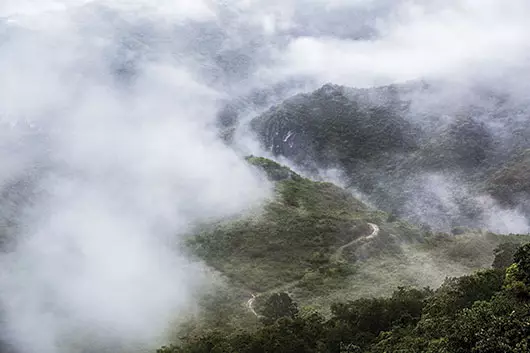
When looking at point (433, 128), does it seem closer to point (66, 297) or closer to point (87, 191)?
point (87, 191)

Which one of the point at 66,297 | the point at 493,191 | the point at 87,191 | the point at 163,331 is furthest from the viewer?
the point at 493,191

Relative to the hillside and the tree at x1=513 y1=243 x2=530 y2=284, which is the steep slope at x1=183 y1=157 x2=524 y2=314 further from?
the tree at x1=513 y1=243 x2=530 y2=284

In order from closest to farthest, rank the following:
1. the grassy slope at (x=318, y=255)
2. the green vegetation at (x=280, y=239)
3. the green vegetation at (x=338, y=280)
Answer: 1. the green vegetation at (x=338, y=280)
2. the grassy slope at (x=318, y=255)
3. the green vegetation at (x=280, y=239)

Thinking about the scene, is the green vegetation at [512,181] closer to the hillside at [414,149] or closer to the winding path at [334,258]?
the hillside at [414,149]

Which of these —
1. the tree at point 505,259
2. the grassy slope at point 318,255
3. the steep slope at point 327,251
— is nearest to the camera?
the tree at point 505,259

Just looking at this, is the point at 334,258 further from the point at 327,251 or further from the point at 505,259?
the point at 505,259

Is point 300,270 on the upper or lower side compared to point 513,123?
lower

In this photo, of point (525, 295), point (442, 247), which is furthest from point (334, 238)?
point (525, 295)

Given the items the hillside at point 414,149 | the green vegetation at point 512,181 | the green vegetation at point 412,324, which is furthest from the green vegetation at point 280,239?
the green vegetation at point 512,181
